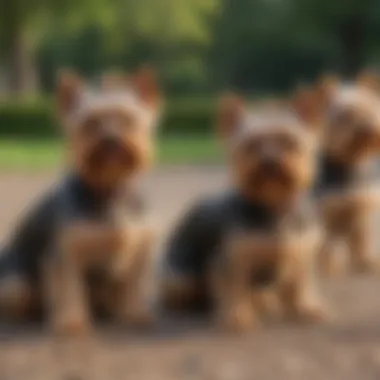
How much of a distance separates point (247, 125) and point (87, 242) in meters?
0.91

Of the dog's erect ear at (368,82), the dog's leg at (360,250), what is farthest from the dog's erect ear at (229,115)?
the dog's leg at (360,250)

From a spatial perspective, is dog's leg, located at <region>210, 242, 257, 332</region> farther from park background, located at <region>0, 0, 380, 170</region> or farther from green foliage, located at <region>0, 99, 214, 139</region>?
park background, located at <region>0, 0, 380, 170</region>

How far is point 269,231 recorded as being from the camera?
453cm

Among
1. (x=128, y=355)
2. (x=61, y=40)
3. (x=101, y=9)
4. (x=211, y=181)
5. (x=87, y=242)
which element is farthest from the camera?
(x=61, y=40)

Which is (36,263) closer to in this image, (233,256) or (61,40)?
(233,256)

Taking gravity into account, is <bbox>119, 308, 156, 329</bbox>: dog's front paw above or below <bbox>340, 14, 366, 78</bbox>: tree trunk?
below

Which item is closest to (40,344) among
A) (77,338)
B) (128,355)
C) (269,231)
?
(77,338)

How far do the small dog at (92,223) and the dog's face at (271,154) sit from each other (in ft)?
1.36

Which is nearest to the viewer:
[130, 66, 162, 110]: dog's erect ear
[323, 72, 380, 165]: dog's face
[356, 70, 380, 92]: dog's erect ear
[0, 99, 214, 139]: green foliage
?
[130, 66, 162, 110]: dog's erect ear

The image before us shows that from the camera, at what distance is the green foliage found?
1808 cm

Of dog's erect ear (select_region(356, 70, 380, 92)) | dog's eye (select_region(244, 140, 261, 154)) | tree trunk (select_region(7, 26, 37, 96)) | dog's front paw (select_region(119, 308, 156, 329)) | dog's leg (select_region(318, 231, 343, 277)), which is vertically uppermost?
tree trunk (select_region(7, 26, 37, 96))

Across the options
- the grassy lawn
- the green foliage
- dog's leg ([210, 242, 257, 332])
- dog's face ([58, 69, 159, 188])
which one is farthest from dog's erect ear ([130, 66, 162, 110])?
the green foliage

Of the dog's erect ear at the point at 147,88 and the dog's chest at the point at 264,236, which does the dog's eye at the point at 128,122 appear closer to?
the dog's erect ear at the point at 147,88

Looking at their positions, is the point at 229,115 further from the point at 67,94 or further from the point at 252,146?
the point at 67,94
